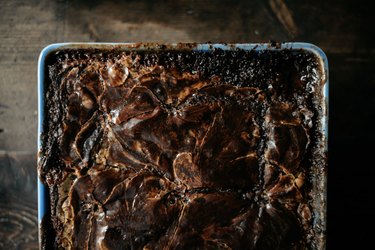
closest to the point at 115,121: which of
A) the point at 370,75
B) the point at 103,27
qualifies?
the point at 103,27

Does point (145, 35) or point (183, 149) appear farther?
point (145, 35)

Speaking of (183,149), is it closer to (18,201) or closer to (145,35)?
(145,35)

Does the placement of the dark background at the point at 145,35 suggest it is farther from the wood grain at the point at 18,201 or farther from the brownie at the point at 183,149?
the brownie at the point at 183,149

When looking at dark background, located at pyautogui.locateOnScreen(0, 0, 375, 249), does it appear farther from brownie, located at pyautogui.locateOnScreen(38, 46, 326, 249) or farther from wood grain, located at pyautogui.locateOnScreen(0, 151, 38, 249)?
brownie, located at pyautogui.locateOnScreen(38, 46, 326, 249)

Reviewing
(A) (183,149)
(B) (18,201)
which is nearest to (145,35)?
(A) (183,149)

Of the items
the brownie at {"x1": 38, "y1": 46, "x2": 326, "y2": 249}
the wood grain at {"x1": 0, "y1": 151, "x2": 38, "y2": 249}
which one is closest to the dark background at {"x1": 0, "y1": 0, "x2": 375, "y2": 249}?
the wood grain at {"x1": 0, "y1": 151, "x2": 38, "y2": 249}

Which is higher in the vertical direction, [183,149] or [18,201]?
[183,149]
